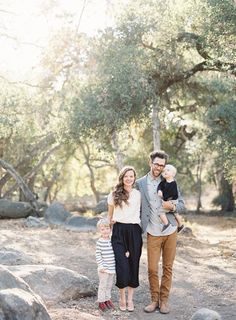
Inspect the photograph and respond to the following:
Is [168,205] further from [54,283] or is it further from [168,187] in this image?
[54,283]

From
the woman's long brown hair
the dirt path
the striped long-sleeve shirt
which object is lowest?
the dirt path

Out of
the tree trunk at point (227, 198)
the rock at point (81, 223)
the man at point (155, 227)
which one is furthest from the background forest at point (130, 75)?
the tree trunk at point (227, 198)

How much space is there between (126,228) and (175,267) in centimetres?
433

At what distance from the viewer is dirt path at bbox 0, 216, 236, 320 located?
6727mm

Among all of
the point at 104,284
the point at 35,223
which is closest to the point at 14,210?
the point at 35,223

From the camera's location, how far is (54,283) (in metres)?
7.02

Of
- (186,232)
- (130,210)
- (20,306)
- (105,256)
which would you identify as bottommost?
(186,232)

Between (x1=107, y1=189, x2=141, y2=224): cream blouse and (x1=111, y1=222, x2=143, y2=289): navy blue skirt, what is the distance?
Result: 2.6 inches

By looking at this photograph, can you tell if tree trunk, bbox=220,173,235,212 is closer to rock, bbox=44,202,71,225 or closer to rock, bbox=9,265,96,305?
rock, bbox=44,202,71,225

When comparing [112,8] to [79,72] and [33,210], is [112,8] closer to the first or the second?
[79,72]

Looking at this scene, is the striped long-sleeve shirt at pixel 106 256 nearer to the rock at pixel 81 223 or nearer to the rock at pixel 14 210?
the rock at pixel 81 223

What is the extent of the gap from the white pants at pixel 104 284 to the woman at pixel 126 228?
157 mm

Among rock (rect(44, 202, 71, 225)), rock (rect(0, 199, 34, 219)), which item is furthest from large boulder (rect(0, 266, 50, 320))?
rock (rect(0, 199, 34, 219))

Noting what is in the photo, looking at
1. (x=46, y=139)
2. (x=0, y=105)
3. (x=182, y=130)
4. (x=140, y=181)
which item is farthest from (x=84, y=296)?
(x=182, y=130)
